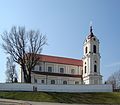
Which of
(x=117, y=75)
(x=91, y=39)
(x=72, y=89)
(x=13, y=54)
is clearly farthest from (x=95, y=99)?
(x=117, y=75)

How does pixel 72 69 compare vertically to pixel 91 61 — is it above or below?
below

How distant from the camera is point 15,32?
6531 centimetres

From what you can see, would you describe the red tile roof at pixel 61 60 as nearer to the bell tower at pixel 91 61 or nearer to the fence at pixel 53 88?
the bell tower at pixel 91 61

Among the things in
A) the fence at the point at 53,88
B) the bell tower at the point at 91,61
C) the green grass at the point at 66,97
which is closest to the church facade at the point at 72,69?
the bell tower at the point at 91,61

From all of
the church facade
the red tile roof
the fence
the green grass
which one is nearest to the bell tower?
the church facade

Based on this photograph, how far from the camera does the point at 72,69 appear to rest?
8744 centimetres

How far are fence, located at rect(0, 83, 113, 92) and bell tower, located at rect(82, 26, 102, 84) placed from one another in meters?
17.7

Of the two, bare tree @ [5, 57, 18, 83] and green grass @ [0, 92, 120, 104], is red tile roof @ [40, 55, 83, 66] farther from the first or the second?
green grass @ [0, 92, 120, 104]

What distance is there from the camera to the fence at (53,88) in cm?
5668

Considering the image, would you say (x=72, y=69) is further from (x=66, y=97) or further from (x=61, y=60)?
(x=66, y=97)

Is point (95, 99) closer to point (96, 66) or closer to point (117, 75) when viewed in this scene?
point (96, 66)

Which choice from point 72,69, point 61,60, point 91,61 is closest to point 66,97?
point 91,61

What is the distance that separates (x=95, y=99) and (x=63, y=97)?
17.6ft

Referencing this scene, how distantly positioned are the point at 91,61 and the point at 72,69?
24.8ft
